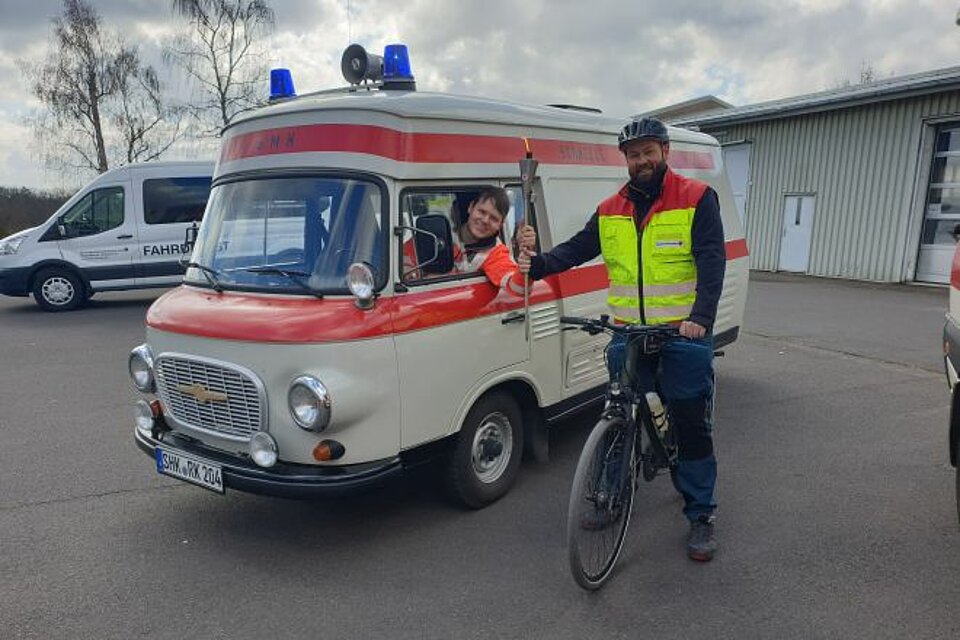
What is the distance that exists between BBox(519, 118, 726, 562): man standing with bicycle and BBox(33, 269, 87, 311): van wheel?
38.4 feet

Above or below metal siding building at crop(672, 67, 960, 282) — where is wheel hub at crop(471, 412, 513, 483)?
below

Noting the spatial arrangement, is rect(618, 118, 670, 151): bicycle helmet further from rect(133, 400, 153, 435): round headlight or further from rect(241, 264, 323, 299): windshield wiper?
rect(133, 400, 153, 435): round headlight

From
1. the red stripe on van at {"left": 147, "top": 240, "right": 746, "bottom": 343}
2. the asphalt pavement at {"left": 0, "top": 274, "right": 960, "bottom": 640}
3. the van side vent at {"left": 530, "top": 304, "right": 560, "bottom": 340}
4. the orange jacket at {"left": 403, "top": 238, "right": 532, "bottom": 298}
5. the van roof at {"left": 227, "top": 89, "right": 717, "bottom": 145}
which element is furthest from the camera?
the van side vent at {"left": 530, "top": 304, "right": 560, "bottom": 340}

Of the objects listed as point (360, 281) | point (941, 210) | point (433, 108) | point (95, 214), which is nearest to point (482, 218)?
point (433, 108)

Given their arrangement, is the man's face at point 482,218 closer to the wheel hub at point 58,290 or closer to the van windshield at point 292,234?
the van windshield at point 292,234

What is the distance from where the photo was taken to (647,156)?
344 centimetres

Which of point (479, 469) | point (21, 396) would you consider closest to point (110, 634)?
point (479, 469)

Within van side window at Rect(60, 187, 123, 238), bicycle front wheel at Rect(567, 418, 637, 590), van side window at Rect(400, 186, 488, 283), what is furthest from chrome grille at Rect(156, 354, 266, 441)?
van side window at Rect(60, 187, 123, 238)

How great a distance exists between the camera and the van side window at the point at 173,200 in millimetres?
12289

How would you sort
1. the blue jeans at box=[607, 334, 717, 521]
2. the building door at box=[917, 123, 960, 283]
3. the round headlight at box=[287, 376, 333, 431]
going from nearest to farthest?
the round headlight at box=[287, 376, 333, 431]
the blue jeans at box=[607, 334, 717, 521]
the building door at box=[917, 123, 960, 283]

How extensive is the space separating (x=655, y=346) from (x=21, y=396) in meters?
6.49

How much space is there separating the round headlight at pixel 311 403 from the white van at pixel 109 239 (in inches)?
392

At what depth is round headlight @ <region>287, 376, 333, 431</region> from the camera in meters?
3.31

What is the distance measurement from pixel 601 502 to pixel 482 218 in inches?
72.7
